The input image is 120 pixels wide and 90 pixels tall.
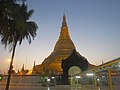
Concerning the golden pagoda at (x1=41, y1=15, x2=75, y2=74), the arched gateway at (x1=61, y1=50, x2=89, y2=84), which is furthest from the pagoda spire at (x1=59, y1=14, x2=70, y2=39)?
the arched gateway at (x1=61, y1=50, x2=89, y2=84)

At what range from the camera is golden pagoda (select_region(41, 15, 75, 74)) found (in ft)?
177

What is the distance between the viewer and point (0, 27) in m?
13.8

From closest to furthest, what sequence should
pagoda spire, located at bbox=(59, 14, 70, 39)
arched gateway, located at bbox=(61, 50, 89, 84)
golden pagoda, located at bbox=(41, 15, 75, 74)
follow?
arched gateway, located at bbox=(61, 50, 89, 84) → golden pagoda, located at bbox=(41, 15, 75, 74) → pagoda spire, located at bbox=(59, 14, 70, 39)

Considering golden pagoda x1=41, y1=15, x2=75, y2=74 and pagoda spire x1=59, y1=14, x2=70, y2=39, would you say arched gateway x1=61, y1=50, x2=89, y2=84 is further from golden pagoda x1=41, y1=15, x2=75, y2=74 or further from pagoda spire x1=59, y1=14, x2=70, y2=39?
pagoda spire x1=59, y1=14, x2=70, y2=39

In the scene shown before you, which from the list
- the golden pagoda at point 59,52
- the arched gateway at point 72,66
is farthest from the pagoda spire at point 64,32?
the arched gateway at point 72,66

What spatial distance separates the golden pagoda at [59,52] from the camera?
53.8 metres

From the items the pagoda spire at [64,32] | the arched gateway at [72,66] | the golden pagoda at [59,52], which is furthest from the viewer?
the pagoda spire at [64,32]

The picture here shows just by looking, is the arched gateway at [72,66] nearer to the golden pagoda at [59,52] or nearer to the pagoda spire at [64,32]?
the golden pagoda at [59,52]

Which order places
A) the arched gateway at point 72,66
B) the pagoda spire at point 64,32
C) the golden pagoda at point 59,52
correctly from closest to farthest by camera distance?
1. the arched gateway at point 72,66
2. the golden pagoda at point 59,52
3. the pagoda spire at point 64,32

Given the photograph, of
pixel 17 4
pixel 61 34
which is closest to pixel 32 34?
pixel 17 4

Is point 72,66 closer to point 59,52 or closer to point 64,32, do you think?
point 59,52

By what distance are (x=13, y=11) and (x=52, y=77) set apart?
95.1 feet

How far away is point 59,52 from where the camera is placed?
194 ft

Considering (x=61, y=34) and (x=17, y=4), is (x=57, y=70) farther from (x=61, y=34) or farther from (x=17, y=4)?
(x=17, y=4)
